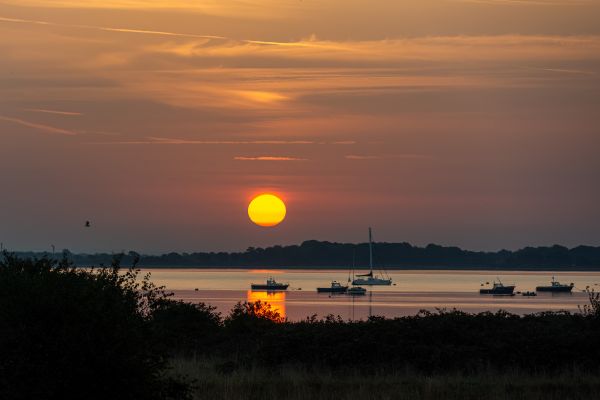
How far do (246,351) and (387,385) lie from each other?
11.0 meters

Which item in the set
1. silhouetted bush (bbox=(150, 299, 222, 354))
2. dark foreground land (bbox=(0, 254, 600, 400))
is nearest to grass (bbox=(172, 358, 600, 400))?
dark foreground land (bbox=(0, 254, 600, 400))

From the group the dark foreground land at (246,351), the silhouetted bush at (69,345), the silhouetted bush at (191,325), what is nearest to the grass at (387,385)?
the dark foreground land at (246,351)

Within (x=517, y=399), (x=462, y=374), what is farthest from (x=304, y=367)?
(x=517, y=399)

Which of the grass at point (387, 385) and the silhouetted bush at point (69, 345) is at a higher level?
the silhouetted bush at point (69, 345)

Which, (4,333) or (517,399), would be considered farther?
(517,399)

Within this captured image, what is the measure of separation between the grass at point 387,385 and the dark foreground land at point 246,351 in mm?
57

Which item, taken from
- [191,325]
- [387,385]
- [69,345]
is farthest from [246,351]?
[69,345]

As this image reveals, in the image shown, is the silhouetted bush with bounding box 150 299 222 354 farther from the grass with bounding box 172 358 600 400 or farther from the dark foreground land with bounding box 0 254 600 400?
the grass with bounding box 172 358 600 400

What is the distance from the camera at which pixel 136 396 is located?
18641 mm

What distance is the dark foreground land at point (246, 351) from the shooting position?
59.4ft

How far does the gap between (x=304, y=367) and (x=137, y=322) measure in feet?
45.0

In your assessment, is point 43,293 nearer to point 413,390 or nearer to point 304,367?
point 413,390

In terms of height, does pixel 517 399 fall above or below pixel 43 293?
below

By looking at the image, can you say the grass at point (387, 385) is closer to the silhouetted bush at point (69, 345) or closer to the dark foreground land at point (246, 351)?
the dark foreground land at point (246, 351)
